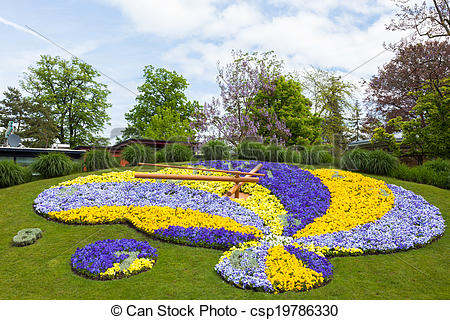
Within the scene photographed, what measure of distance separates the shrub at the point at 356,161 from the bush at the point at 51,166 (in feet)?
36.1

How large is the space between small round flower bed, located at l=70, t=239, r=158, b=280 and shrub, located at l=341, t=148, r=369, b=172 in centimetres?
912

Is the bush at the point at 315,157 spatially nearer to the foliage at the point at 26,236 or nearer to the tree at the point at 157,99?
the foliage at the point at 26,236

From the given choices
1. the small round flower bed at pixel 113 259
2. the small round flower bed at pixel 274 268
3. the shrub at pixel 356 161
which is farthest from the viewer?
the shrub at pixel 356 161

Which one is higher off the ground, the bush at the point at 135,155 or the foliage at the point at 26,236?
the bush at the point at 135,155

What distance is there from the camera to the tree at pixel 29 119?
95.0 feet

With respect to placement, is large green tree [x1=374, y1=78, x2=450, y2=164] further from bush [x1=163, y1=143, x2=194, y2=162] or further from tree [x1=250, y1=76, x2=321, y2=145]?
bush [x1=163, y1=143, x2=194, y2=162]

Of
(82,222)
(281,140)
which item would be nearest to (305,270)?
(82,222)

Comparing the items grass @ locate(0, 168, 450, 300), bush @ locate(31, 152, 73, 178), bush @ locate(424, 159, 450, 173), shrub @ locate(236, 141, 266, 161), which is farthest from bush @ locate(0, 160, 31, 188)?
bush @ locate(424, 159, 450, 173)

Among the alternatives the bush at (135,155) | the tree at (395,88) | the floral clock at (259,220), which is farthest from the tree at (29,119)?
the tree at (395,88)

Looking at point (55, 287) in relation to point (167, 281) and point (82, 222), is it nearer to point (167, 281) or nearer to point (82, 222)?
point (167, 281)

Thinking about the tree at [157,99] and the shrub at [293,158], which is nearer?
the shrub at [293,158]

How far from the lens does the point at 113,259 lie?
14.5 feet

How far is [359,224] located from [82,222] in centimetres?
619

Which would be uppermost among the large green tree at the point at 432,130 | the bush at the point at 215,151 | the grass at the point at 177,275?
the large green tree at the point at 432,130
